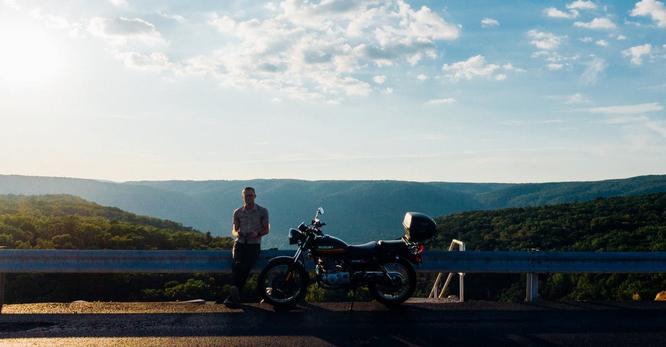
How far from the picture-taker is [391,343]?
6926 millimetres

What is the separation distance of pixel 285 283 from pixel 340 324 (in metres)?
1.43

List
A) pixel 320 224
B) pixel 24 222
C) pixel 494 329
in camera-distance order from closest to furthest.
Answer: pixel 494 329, pixel 320 224, pixel 24 222

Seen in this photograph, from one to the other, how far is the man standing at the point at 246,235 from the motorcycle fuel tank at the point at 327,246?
92cm

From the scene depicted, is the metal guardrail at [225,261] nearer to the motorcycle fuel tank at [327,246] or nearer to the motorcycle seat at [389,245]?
the motorcycle seat at [389,245]

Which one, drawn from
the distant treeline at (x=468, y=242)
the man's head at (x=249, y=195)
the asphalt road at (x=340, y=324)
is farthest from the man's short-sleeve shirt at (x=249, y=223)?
the distant treeline at (x=468, y=242)

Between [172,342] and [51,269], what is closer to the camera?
[172,342]

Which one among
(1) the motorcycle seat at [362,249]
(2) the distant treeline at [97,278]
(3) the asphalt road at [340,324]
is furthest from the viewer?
(2) the distant treeline at [97,278]

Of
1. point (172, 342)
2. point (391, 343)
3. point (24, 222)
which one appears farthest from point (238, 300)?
point (24, 222)

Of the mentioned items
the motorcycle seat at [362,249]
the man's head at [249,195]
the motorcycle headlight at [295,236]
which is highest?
the man's head at [249,195]

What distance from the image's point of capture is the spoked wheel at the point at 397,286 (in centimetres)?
911

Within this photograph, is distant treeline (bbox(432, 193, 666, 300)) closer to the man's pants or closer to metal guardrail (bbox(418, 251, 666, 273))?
metal guardrail (bbox(418, 251, 666, 273))

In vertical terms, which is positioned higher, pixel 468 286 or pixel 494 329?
pixel 494 329

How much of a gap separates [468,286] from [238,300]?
3101 centimetres

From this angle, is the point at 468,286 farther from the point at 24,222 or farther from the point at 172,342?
the point at 172,342
